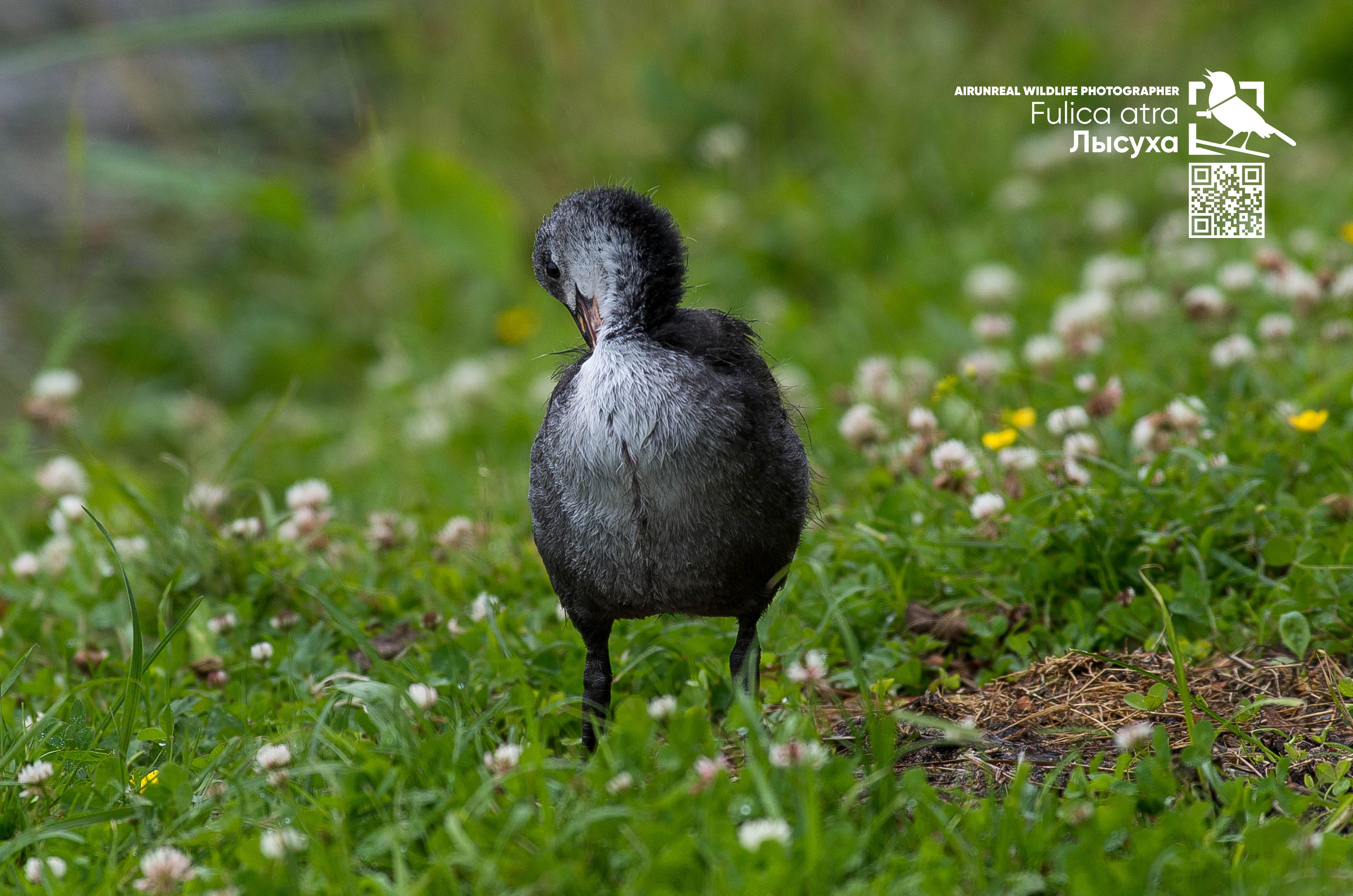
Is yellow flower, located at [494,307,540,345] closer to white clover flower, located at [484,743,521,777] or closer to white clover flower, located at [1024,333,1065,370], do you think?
white clover flower, located at [1024,333,1065,370]

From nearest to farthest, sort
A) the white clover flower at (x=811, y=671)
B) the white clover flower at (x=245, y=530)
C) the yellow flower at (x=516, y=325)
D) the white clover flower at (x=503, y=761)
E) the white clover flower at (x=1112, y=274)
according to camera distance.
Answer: the white clover flower at (x=503, y=761) < the white clover flower at (x=811, y=671) < the white clover flower at (x=245, y=530) < the white clover flower at (x=1112, y=274) < the yellow flower at (x=516, y=325)

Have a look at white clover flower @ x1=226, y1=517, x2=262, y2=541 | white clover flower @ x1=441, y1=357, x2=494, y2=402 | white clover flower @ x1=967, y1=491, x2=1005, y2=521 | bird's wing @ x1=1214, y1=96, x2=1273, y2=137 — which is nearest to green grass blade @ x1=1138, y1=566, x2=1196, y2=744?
white clover flower @ x1=967, y1=491, x2=1005, y2=521

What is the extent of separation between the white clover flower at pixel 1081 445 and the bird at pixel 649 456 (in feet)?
3.81

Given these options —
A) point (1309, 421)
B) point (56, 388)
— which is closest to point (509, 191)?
point (56, 388)

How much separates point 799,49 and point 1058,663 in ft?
20.0

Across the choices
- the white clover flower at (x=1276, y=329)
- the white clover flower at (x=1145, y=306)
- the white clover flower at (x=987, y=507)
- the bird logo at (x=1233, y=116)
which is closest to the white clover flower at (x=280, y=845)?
the white clover flower at (x=987, y=507)

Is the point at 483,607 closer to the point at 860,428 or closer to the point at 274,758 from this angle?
the point at 274,758

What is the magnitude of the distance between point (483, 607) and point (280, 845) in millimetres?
1342

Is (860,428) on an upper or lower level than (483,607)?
upper

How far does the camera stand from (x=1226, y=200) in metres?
6.83

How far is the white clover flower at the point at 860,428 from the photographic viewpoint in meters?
4.27

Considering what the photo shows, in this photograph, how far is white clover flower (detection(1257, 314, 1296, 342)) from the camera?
4473 millimetres

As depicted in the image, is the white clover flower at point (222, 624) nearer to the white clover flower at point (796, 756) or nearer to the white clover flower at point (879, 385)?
the white clover flower at point (796, 756)

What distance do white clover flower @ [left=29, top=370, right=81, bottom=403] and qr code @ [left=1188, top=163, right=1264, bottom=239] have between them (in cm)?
514
